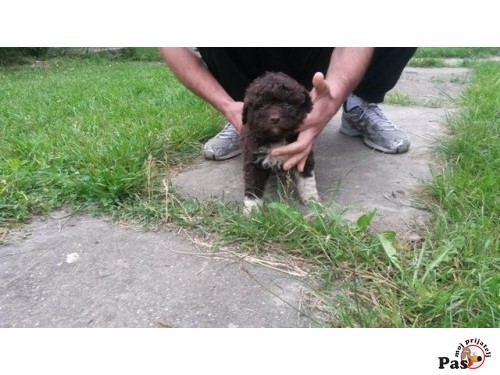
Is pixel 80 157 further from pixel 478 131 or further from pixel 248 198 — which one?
pixel 478 131

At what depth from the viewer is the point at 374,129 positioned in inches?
129

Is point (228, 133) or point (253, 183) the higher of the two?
point (253, 183)

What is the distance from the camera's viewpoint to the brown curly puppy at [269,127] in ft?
7.35

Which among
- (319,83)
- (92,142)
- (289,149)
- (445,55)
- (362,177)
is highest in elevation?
(319,83)

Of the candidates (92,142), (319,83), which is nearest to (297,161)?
(319,83)

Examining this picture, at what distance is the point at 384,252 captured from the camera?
184cm

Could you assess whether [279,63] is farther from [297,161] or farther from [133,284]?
[133,284]

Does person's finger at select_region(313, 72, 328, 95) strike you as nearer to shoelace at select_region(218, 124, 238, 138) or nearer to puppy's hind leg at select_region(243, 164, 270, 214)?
puppy's hind leg at select_region(243, 164, 270, 214)

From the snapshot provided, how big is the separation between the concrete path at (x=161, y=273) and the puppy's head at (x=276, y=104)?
1.53ft

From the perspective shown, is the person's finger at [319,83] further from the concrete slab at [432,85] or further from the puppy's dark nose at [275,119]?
the concrete slab at [432,85]

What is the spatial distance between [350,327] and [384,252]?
476mm

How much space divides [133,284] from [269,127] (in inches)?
39.8
